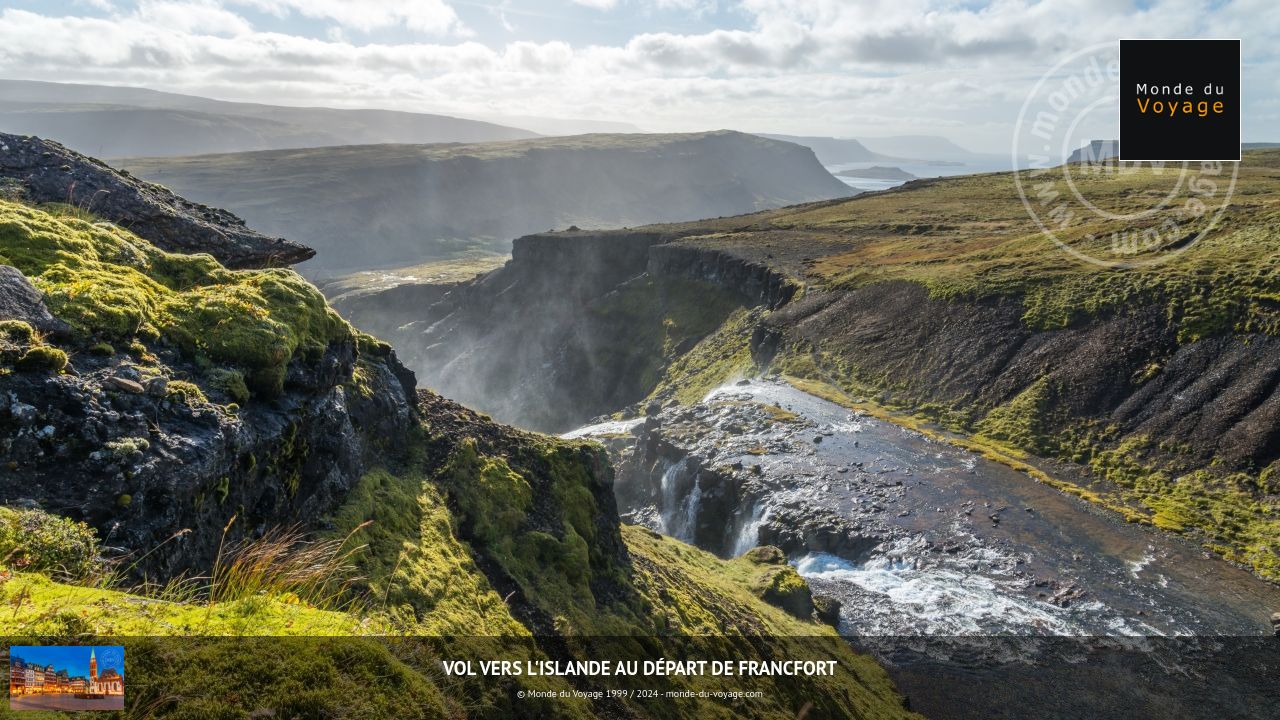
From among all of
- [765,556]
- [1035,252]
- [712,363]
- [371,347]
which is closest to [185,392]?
[371,347]

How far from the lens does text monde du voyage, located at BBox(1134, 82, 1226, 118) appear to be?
135ft

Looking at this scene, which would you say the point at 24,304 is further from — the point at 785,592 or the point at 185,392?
the point at 785,592

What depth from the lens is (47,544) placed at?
5379 mm

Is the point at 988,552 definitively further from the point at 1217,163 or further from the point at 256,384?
the point at 1217,163

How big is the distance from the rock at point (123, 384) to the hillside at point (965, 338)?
36256 mm

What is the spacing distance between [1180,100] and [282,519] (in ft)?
207

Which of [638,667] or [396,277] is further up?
[396,277]

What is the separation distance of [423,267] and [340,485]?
20080 cm

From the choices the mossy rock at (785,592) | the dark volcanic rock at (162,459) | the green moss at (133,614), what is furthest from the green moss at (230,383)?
the mossy rock at (785,592)

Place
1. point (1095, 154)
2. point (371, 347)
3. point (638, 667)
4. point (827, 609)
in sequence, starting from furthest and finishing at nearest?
point (1095, 154) < point (827, 609) < point (371, 347) < point (638, 667)

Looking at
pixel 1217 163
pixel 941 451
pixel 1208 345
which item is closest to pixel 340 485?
pixel 941 451

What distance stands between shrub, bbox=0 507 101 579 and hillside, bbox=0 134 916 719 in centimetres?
2

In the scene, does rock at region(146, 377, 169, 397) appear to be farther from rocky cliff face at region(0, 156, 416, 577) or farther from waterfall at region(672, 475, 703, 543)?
waterfall at region(672, 475, 703, 543)

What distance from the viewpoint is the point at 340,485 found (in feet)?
33.0
